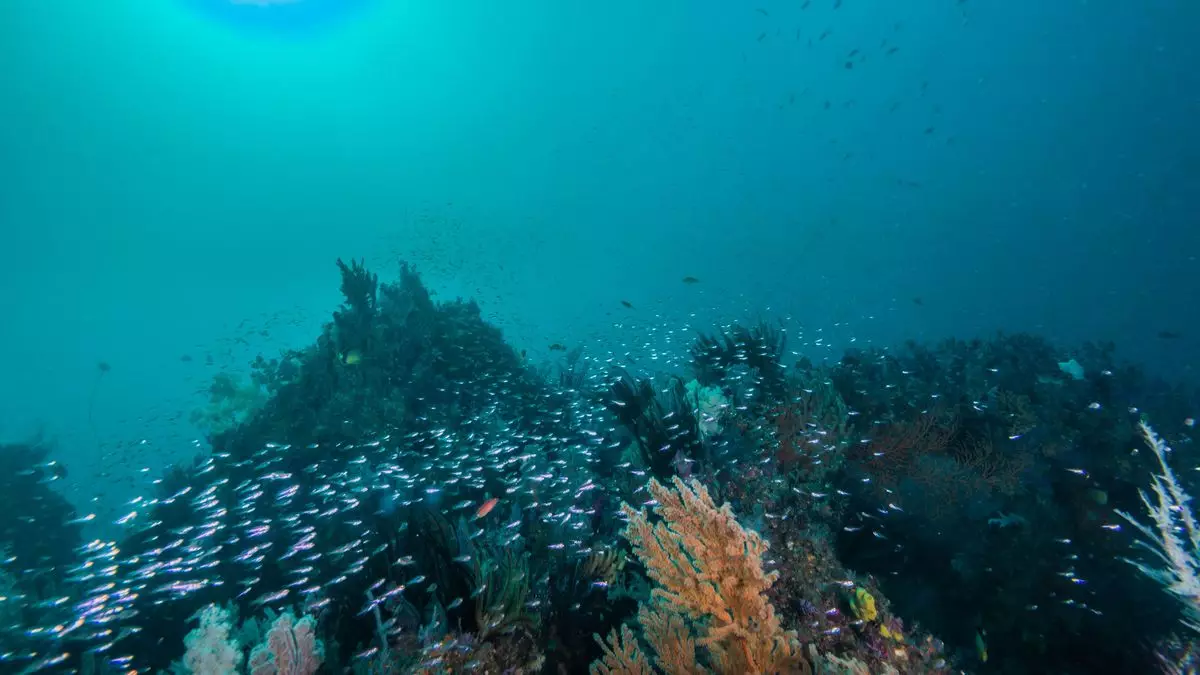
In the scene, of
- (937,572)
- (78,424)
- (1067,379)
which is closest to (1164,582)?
(937,572)

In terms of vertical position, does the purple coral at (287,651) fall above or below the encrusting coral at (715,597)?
above

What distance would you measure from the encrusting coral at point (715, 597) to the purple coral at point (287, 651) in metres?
2.94

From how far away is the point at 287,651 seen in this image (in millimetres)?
4586

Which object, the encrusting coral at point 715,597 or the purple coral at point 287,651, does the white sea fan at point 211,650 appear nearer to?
the purple coral at point 287,651

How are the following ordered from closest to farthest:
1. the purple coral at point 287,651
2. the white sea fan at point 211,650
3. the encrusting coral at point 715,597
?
the encrusting coral at point 715,597
the purple coral at point 287,651
the white sea fan at point 211,650

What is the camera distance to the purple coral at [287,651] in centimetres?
448

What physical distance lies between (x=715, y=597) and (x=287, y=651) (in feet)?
13.0

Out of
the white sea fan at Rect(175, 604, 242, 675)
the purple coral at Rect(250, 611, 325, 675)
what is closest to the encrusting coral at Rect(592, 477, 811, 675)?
the purple coral at Rect(250, 611, 325, 675)

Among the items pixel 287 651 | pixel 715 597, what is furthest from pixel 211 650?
pixel 715 597

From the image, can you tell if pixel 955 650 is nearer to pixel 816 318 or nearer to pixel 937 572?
pixel 937 572

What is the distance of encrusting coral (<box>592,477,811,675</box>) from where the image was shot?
11.1 ft

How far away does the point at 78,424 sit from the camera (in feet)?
336

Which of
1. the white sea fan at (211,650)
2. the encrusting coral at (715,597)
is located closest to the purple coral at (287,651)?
the white sea fan at (211,650)

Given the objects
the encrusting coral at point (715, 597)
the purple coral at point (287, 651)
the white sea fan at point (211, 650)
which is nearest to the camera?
the encrusting coral at point (715, 597)
